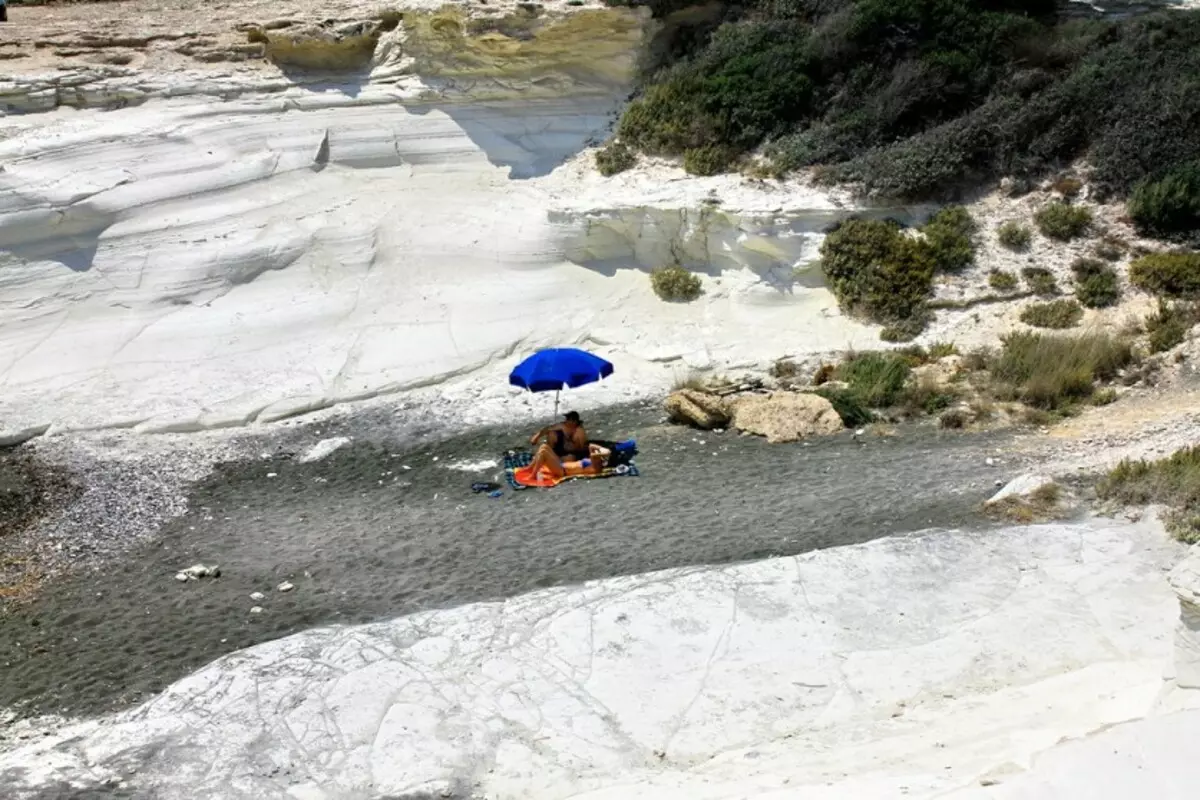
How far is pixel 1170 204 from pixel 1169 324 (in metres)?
2.30

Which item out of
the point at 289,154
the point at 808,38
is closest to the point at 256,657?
the point at 289,154

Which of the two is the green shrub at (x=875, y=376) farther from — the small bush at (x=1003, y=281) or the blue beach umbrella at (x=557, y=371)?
the blue beach umbrella at (x=557, y=371)

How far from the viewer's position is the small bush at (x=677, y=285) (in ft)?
57.9

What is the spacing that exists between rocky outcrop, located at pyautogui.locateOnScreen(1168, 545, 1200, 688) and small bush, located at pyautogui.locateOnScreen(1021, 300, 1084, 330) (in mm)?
9556

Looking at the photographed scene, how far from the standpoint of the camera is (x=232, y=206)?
721 inches

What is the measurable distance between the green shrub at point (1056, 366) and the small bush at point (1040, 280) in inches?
48.8

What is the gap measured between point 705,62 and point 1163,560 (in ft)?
40.7

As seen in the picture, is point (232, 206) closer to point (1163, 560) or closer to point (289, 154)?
point (289, 154)

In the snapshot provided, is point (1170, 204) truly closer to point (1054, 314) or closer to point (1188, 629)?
point (1054, 314)

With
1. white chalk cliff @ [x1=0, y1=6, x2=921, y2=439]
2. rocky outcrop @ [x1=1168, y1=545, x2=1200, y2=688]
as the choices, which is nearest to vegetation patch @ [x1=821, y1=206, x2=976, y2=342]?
white chalk cliff @ [x1=0, y1=6, x2=921, y2=439]

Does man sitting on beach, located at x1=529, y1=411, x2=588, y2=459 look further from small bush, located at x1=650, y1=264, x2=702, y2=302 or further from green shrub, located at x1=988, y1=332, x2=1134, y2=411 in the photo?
green shrub, located at x1=988, y1=332, x2=1134, y2=411

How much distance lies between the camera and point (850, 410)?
1432 centimetres

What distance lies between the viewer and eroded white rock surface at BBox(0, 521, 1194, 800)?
7.81 meters

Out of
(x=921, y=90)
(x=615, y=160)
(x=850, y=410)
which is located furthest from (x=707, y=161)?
(x=850, y=410)
